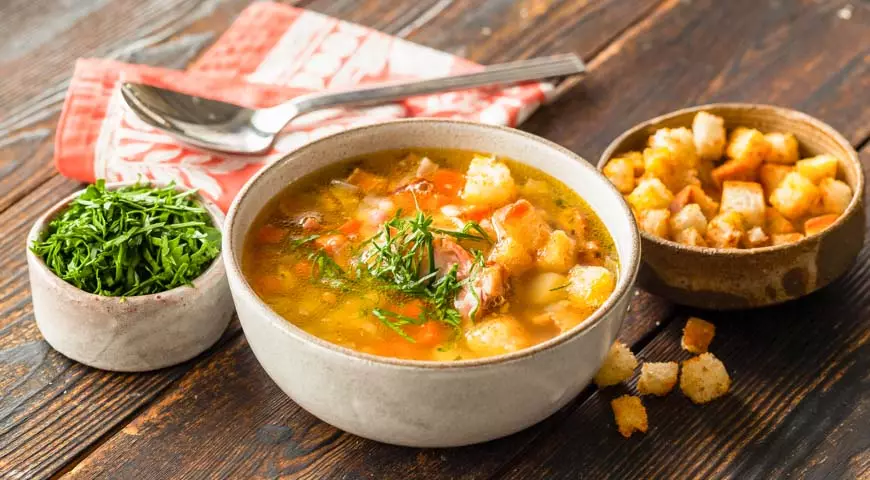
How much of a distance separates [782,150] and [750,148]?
0.09 metres

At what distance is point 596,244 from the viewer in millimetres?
2195

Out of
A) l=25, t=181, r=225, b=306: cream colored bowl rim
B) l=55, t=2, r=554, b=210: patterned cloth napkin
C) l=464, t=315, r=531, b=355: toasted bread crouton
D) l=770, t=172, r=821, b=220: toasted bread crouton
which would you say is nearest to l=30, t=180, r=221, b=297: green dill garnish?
l=25, t=181, r=225, b=306: cream colored bowl rim

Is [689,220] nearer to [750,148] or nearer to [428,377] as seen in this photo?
[750,148]

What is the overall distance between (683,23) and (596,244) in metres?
1.59

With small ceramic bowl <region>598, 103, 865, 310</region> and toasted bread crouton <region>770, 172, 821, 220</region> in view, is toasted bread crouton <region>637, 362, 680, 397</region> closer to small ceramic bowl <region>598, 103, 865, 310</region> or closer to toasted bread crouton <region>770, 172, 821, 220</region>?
small ceramic bowl <region>598, 103, 865, 310</region>

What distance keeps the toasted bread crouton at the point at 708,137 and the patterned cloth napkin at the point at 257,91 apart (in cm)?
66

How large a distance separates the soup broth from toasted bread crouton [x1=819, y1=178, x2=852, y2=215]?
1.91 ft

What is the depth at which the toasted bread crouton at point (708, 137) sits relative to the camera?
2.55m

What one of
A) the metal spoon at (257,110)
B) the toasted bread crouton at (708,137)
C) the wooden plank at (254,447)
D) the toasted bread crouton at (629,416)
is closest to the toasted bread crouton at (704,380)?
the toasted bread crouton at (629,416)

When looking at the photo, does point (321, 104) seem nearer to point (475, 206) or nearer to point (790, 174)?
point (475, 206)

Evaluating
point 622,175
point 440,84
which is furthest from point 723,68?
point 622,175

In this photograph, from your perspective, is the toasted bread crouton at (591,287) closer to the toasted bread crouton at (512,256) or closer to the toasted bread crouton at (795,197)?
the toasted bread crouton at (512,256)

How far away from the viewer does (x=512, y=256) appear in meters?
2.12

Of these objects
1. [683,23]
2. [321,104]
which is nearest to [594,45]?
[683,23]
